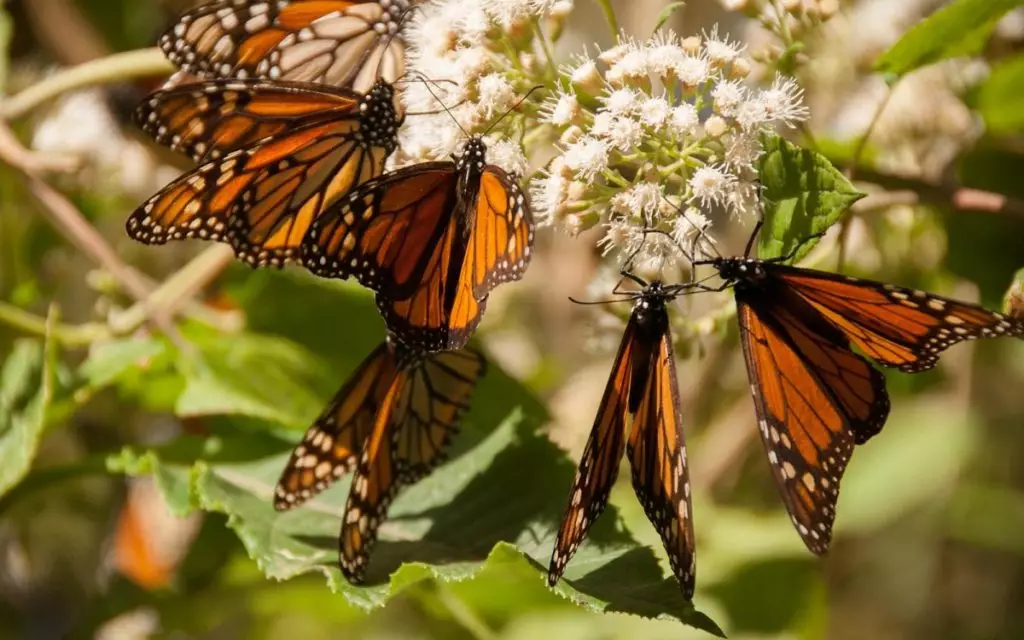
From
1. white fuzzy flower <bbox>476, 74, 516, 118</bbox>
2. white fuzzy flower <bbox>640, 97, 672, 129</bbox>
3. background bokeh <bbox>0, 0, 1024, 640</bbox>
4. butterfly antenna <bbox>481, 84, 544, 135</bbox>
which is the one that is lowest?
background bokeh <bbox>0, 0, 1024, 640</bbox>

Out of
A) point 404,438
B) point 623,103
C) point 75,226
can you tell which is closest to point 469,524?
point 404,438

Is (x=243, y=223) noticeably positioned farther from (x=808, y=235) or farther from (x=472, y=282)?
(x=808, y=235)

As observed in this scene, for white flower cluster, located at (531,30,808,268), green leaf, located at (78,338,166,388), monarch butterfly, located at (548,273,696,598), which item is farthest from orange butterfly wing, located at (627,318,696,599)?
green leaf, located at (78,338,166,388)

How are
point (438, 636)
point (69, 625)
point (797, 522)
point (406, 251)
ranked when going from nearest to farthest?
1. point (797, 522)
2. point (406, 251)
3. point (69, 625)
4. point (438, 636)

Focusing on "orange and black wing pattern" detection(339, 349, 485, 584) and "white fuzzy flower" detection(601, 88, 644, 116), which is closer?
"white fuzzy flower" detection(601, 88, 644, 116)

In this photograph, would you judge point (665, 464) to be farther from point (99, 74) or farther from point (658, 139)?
point (99, 74)

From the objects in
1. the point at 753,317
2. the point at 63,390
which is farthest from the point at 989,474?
the point at 63,390

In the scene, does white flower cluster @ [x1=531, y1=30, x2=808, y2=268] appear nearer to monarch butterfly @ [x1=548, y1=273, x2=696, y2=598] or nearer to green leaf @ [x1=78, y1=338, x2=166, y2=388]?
monarch butterfly @ [x1=548, y1=273, x2=696, y2=598]
